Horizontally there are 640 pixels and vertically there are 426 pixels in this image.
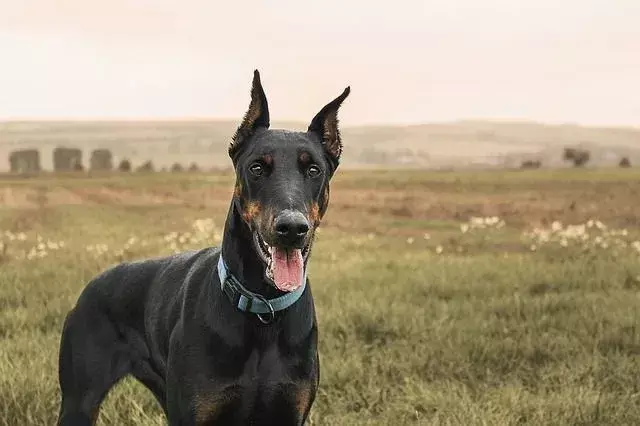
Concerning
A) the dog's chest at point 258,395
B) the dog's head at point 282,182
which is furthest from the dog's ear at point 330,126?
the dog's chest at point 258,395

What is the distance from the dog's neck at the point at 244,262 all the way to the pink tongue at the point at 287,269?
302 mm

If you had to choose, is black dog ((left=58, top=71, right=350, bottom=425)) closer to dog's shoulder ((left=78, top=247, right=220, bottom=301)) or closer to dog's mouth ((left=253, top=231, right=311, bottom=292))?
dog's mouth ((left=253, top=231, right=311, bottom=292))

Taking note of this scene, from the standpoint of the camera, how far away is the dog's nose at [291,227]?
11.0ft

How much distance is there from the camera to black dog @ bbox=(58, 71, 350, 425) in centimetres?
361

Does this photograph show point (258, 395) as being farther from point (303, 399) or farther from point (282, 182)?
point (282, 182)

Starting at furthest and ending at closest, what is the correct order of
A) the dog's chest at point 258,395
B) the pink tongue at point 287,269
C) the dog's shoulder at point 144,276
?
the dog's shoulder at point 144,276, the dog's chest at point 258,395, the pink tongue at point 287,269

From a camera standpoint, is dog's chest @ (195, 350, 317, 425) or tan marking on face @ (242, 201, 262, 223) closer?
tan marking on face @ (242, 201, 262, 223)

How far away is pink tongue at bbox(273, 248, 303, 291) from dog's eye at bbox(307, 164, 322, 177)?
1.47 feet

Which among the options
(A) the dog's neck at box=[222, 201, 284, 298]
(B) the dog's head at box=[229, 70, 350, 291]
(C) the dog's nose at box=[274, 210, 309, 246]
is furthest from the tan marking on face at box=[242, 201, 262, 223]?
(C) the dog's nose at box=[274, 210, 309, 246]

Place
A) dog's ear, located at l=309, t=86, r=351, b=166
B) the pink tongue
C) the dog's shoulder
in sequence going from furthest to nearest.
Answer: the dog's shoulder, dog's ear, located at l=309, t=86, r=351, b=166, the pink tongue

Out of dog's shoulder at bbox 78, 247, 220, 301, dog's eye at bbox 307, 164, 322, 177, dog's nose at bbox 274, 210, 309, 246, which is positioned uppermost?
dog's eye at bbox 307, 164, 322, 177

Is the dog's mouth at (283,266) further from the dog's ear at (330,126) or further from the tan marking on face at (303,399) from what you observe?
the dog's ear at (330,126)

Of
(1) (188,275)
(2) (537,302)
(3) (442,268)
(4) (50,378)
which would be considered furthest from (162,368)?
(3) (442,268)

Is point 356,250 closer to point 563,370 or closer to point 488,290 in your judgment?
point 488,290
